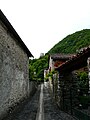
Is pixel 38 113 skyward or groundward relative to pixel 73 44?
groundward

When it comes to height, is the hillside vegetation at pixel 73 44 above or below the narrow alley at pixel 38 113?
above

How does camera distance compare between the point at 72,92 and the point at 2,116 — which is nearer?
the point at 2,116

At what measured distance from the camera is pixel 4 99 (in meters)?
9.62

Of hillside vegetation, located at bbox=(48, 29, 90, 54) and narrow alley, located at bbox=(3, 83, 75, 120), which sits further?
hillside vegetation, located at bbox=(48, 29, 90, 54)

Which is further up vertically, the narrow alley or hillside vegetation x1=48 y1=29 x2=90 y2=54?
hillside vegetation x1=48 y1=29 x2=90 y2=54

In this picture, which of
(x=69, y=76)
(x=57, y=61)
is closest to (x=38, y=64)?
(x=57, y=61)

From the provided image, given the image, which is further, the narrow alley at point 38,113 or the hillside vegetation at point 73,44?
the hillside vegetation at point 73,44

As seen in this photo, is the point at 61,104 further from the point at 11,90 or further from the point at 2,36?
the point at 2,36

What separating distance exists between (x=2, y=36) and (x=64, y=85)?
5.34 metres

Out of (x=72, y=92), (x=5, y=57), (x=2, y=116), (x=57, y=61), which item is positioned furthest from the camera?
(x=57, y=61)

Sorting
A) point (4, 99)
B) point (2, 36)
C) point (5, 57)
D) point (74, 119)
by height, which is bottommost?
point (74, 119)

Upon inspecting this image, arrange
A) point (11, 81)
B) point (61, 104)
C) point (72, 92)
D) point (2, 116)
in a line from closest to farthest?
point (2, 116)
point (11, 81)
point (72, 92)
point (61, 104)

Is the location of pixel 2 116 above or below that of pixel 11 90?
below

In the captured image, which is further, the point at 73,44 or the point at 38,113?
the point at 73,44
